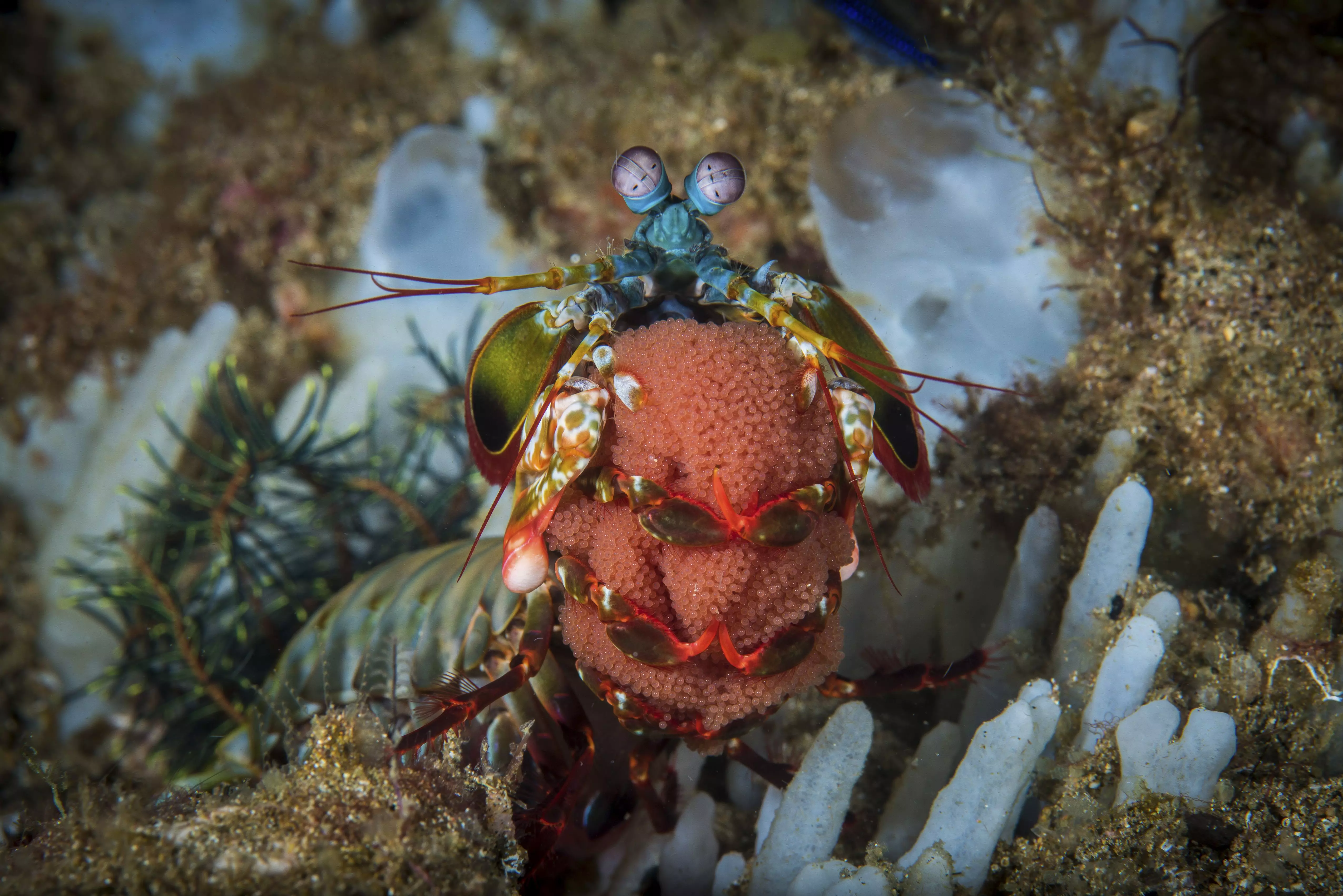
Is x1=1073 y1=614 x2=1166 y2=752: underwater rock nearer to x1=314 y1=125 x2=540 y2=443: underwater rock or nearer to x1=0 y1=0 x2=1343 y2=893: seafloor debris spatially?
x1=0 y1=0 x2=1343 y2=893: seafloor debris

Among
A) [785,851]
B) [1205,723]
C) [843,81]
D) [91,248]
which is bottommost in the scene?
[785,851]

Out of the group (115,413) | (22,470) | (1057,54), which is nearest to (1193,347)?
(1057,54)

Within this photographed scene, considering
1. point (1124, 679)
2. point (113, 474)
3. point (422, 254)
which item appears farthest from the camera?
point (113, 474)

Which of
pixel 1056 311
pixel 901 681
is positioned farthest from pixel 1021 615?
pixel 1056 311

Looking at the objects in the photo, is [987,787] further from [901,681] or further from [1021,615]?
[1021,615]

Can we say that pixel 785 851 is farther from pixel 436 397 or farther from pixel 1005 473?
pixel 436 397

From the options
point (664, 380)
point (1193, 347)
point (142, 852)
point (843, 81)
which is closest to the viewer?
point (142, 852)

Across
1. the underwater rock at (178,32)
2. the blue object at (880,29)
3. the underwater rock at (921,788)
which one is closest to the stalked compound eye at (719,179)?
the underwater rock at (921,788)
